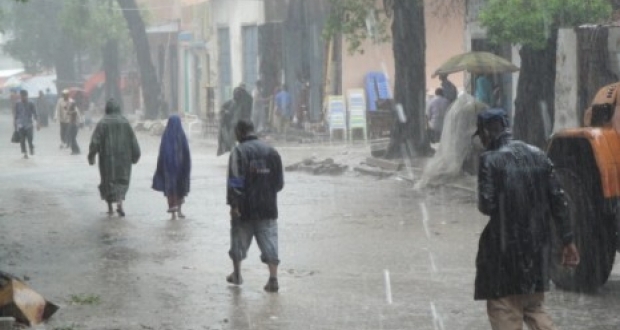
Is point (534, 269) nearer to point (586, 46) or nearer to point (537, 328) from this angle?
point (537, 328)

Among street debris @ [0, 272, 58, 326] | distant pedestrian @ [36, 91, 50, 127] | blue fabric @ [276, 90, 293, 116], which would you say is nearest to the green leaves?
street debris @ [0, 272, 58, 326]

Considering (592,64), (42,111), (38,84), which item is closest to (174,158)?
(592,64)

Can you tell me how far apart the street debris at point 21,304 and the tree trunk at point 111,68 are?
49.1 metres

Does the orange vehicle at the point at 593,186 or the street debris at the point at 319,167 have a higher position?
the orange vehicle at the point at 593,186

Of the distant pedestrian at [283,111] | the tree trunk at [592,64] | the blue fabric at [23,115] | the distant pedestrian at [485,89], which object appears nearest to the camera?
the tree trunk at [592,64]

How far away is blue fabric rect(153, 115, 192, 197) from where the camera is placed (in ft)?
57.8

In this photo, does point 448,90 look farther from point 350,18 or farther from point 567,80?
point 567,80

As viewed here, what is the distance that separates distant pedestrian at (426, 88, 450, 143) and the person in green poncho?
1115 cm

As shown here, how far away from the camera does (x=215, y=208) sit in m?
19.3

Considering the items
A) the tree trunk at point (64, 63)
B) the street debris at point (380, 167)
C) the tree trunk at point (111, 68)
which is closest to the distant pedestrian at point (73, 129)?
the street debris at point (380, 167)

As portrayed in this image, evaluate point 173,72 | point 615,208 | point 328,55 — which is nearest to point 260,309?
Result: point 615,208

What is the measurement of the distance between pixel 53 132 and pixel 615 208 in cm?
3990

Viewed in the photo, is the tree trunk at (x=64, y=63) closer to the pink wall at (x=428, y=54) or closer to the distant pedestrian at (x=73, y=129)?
the pink wall at (x=428, y=54)

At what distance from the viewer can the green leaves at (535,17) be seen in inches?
725
